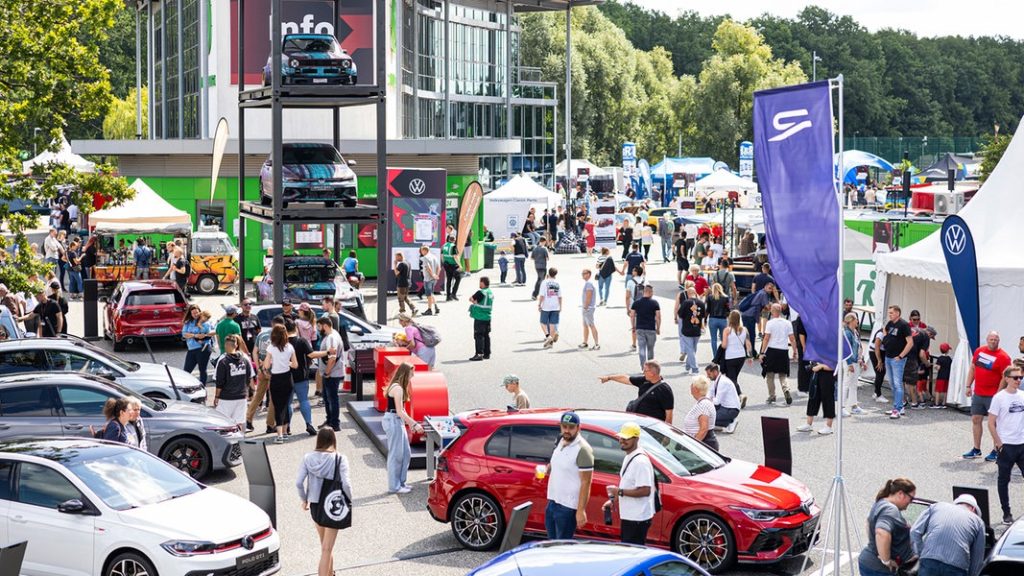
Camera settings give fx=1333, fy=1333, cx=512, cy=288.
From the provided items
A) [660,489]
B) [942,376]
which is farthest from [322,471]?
[942,376]

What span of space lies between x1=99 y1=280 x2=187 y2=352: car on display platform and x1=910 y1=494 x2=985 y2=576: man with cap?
61.7ft

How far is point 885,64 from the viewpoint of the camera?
5910 inches

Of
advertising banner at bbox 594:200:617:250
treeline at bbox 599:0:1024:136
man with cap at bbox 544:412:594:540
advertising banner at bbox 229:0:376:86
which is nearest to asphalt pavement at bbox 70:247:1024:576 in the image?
man with cap at bbox 544:412:594:540

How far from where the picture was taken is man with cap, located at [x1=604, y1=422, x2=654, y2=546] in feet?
37.3

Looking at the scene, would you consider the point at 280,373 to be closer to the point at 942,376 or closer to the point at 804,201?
the point at 804,201

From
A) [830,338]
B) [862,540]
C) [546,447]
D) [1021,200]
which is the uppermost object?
[1021,200]

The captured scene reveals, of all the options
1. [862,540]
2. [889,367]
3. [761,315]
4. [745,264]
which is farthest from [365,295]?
[862,540]

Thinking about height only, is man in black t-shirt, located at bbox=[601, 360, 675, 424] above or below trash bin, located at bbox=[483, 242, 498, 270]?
below

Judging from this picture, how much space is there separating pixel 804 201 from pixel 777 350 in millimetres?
8976

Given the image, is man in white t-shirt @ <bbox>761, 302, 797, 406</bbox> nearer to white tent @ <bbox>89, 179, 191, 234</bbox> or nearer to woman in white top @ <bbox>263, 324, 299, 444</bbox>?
woman in white top @ <bbox>263, 324, 299, 444</bbox>

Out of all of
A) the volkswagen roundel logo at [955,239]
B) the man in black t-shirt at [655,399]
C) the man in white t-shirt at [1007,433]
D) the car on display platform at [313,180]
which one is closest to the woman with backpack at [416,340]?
the car on display platform at [313,180]

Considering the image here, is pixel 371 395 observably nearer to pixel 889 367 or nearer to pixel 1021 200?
pixel 889 367

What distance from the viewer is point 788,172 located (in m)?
12.0

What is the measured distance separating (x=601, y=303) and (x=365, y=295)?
632 cm
